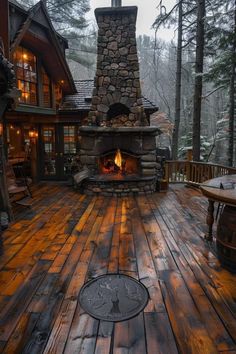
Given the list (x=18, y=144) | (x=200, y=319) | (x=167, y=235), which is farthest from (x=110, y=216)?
(x=18, y=144)

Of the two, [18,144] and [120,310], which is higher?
[18,144]

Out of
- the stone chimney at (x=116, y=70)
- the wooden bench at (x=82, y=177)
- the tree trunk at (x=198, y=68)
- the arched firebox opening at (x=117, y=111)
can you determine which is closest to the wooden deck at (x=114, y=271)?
the wooden bench at (x=82, y=177)

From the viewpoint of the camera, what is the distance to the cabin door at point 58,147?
31.3ft

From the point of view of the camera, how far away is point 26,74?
7582 millimetres

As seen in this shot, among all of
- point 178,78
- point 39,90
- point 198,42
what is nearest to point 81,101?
point 39,90

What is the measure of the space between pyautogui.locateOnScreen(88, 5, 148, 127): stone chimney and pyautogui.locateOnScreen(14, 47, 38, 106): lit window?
213 centimetres

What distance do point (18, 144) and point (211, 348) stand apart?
1098 cm

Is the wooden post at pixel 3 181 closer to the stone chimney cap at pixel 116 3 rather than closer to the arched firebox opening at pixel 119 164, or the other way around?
the arched firebox opening at pixel 119 164

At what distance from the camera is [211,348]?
78.4 inches

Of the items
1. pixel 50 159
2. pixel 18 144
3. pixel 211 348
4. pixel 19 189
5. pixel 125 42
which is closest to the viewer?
pixel 211 348

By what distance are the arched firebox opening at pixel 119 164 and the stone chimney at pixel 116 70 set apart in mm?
1130

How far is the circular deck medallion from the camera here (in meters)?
2.40

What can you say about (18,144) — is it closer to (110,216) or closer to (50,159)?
(50,159)

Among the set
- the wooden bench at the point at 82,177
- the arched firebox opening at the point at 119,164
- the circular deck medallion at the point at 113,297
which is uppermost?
the arched firebox opening at the point at 119,164
